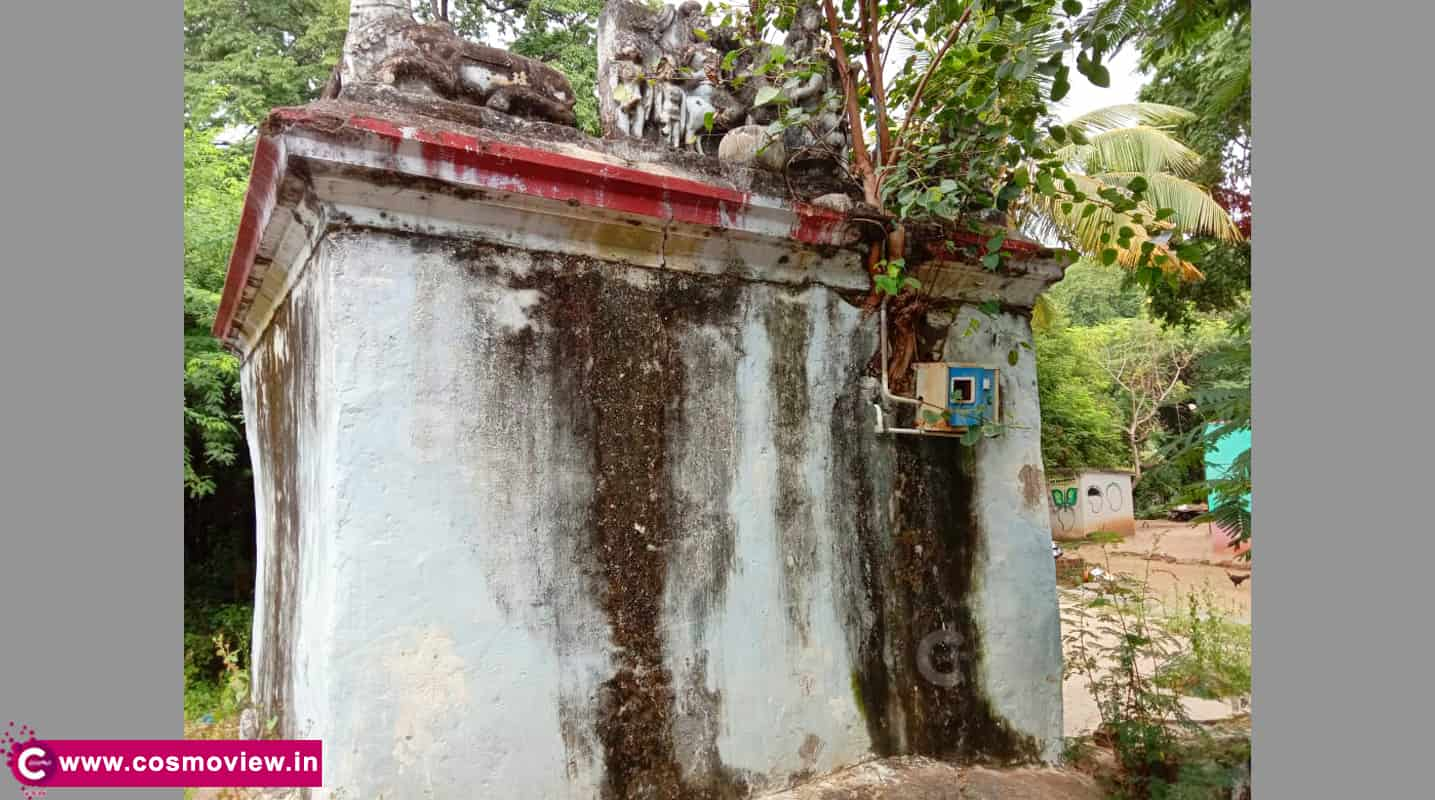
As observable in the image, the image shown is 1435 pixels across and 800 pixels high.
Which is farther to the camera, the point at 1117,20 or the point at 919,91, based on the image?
the point at 1117,20

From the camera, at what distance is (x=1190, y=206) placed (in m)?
9.24

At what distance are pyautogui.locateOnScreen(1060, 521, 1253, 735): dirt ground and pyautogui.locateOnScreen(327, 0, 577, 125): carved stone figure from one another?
4.11 meters

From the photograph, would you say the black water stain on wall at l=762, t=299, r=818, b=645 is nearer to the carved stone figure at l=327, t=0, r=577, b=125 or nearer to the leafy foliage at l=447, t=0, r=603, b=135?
the carved stone figure at l=327, t=0, r=577, b=125

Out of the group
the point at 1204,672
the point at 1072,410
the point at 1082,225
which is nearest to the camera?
the point at 1204,672

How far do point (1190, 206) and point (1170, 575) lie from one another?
5392 millimetres

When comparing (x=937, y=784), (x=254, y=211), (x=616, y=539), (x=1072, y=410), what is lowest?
(x=937, y=784)

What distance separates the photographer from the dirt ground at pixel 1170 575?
18.5 ft

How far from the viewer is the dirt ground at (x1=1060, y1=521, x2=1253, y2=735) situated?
565cm

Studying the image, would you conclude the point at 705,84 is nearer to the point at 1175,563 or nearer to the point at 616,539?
the point at 616,539

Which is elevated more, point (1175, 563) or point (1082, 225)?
point (1082, 225)

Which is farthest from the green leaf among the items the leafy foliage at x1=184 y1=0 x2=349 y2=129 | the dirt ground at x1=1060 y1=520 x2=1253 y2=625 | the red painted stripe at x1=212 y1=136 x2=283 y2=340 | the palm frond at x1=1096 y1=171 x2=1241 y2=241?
the leafy foliage at x1=184 y1=0 x2=349 y2=129

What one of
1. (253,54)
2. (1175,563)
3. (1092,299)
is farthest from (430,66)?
(1092,299)

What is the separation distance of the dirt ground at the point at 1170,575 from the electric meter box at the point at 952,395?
201cm

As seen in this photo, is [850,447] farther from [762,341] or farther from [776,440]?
[762,341]
